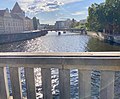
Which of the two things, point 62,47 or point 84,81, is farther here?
point 62,47

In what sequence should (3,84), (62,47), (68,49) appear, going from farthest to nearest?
(62,47), (68,49), (3,84)

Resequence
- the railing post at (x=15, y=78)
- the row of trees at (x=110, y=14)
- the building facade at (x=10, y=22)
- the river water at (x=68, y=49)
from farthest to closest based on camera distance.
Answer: the building facade at (x=10, y=22), the row of trees at (x=110, y=14), the river water at (x=68, y=49), the railing post at (x=15, y=78)

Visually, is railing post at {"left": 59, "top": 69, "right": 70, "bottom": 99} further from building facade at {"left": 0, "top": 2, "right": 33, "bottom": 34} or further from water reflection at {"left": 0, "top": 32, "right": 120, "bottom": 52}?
building facade at {"left": 0, "top": 2, "right": 33, "bottom": 34}

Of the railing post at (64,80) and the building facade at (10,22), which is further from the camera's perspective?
the building facade at (10,22)

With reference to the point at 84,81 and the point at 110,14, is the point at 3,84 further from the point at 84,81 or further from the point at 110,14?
the point at 110,14

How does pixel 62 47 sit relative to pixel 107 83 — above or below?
below

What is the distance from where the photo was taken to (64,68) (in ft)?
7.81

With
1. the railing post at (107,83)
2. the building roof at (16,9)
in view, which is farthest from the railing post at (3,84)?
the building roof at (16,9)

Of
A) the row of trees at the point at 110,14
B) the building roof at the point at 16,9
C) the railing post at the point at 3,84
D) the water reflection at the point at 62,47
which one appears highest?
the building roof at the point at 16,9

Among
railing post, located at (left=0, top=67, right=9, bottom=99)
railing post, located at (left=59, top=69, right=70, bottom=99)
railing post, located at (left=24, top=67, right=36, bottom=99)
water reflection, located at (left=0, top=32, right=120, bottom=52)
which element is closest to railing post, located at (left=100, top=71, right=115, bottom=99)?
railing post, located at (left=59, top=69, right=70, bottom=99)

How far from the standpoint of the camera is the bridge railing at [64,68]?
229 centimetres

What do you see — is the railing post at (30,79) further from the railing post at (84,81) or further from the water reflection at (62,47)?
the water reflection at (62,47)

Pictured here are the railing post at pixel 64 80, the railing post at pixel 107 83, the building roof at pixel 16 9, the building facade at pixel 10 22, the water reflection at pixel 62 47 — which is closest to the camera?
the railing post at pixel 107 83

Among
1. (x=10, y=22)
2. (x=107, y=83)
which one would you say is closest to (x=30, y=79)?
(x=107, y=83)
